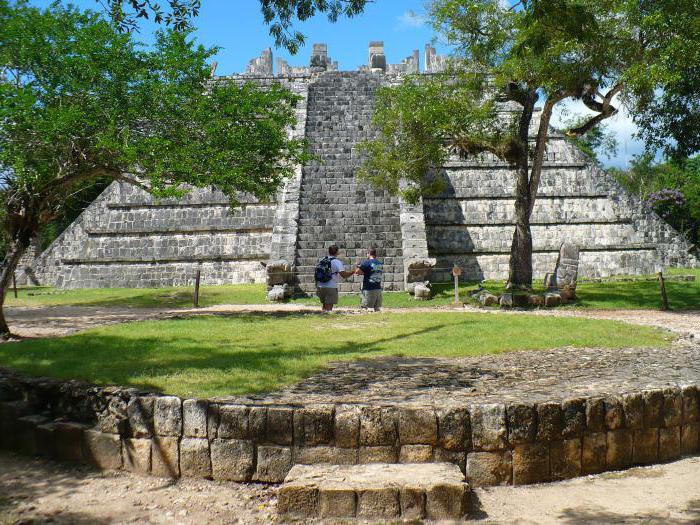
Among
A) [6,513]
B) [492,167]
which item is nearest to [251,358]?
[6,513]

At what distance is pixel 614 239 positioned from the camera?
20266 mm

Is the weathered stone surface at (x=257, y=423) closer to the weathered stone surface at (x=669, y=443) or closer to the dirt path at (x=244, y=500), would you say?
the dirt path at (x=244, y=500)

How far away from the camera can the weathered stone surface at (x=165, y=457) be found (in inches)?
220

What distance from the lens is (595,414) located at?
5586 millimetres

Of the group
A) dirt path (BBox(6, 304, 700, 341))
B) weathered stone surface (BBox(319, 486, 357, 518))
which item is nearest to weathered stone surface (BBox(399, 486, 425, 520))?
weathered stone surface (BBox(319, 486, 357, 518))

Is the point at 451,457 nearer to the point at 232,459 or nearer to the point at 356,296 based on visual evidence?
the point at 232,459

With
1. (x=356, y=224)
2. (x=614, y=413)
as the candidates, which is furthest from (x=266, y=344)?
(x=356, y=224)

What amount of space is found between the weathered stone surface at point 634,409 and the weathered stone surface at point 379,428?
206 centimetres

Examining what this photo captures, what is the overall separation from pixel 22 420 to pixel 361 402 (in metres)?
3.28

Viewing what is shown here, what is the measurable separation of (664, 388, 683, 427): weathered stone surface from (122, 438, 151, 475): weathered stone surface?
4531 mm

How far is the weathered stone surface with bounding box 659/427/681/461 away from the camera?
590 cm

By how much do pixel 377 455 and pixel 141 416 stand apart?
2061 millimetres

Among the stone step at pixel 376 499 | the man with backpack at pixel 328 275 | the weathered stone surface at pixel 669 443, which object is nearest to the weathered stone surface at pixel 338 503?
the stone step at pixel 376 499

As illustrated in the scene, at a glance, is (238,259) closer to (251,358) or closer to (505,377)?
(251,358)
